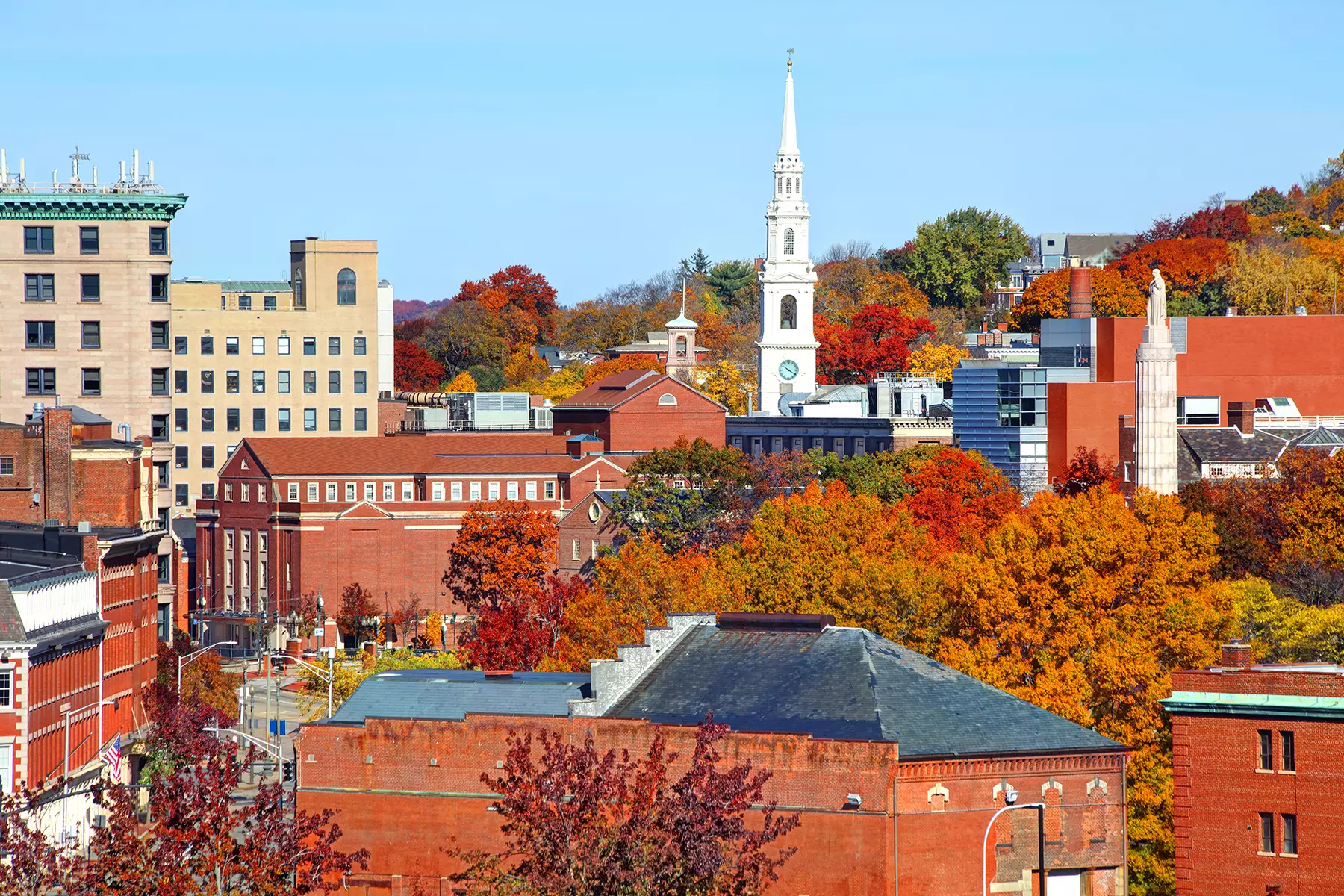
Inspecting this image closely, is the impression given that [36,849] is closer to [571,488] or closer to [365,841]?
[365,841]

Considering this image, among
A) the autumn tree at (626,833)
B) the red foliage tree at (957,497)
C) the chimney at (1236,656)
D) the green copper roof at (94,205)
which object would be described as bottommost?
the autumn tree at (626,833)

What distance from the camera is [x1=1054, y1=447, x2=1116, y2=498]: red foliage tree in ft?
412

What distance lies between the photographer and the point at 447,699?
69812mm

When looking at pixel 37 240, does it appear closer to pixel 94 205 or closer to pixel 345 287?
pixel 94 205

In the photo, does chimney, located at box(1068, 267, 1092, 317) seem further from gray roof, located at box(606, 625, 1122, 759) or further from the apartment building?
gray roof, located at box(606, 625, 1122, 759)

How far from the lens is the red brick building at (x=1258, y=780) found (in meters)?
61.6

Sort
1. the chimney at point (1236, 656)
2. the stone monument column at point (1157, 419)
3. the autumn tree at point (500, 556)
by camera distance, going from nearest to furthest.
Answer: the chimney at point (1236, 656), the stone monument column at point (1157, 419), the autumn tree at point (500, 556)

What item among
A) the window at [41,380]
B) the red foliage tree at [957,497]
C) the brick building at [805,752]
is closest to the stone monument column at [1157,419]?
the red foliage tree at [957,497]

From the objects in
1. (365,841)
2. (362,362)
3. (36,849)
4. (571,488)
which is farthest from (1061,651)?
(362,362)

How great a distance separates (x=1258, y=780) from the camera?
62875 mm

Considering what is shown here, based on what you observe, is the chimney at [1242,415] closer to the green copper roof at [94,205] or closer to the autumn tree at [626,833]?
the green copper roof at [94,205]

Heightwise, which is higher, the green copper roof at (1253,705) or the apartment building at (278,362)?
the apartment building at (278,362)

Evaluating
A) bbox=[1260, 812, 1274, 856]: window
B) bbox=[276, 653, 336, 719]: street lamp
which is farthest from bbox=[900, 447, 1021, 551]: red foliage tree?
bbox=[1260, 812, 1274, 856]: window

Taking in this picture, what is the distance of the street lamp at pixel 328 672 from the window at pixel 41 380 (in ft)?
58.8
